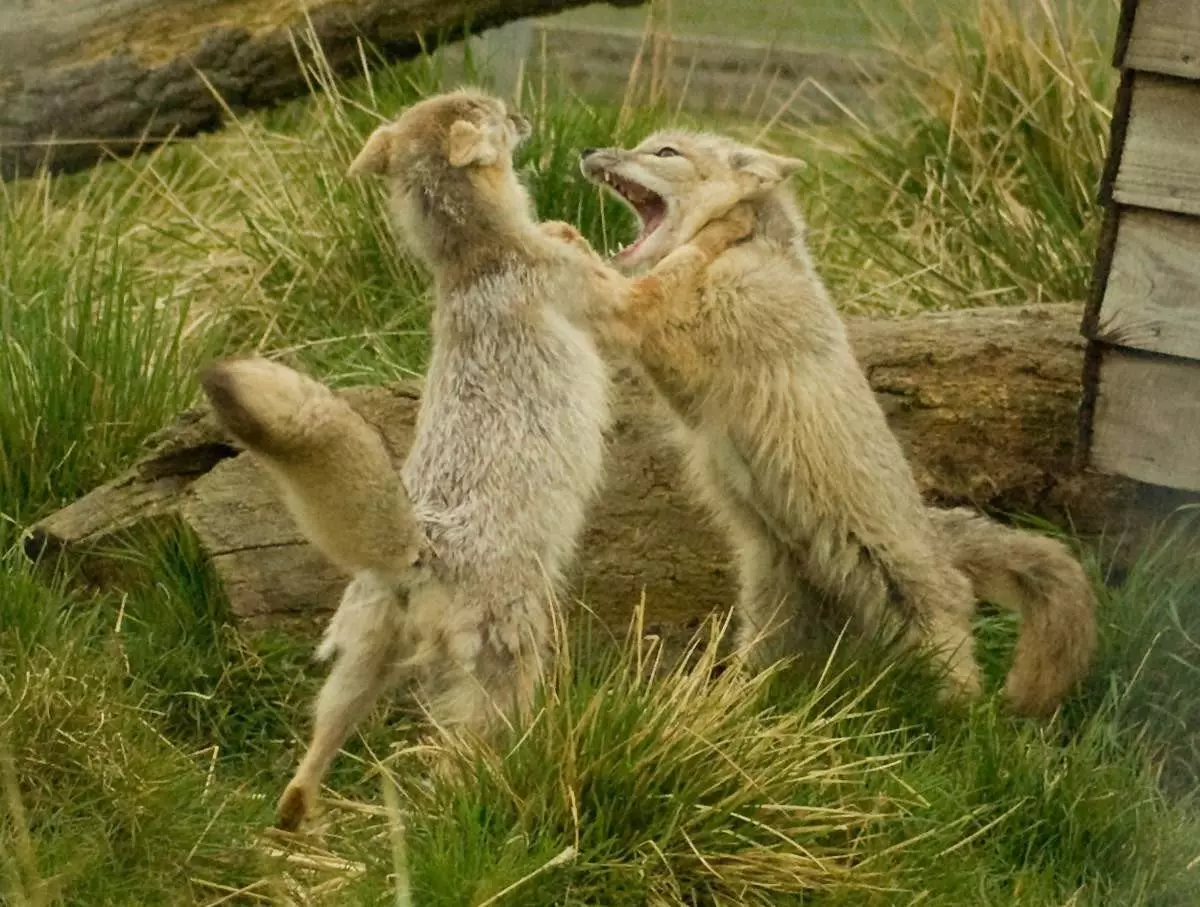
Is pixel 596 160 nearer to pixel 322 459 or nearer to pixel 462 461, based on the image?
pixel 462 461

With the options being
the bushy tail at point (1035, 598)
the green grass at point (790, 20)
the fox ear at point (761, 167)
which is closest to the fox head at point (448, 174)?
the fox ear at point (761, 167)

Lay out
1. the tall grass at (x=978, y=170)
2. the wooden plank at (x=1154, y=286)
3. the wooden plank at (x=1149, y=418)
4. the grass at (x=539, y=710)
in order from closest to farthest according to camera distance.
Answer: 1. the grass at (x=539, y=710)
2. the wooden plank at (x=1154, y=286)
3. the wooden plank at (x=1149, y=418)
4. the tall grass at (x=978, y=170)

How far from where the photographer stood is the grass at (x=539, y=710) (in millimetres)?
3955

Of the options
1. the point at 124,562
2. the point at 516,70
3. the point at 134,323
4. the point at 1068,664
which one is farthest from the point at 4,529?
the point at 516,70

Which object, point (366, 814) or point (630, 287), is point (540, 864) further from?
point (630, 287)

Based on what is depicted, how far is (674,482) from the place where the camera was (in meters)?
5.75

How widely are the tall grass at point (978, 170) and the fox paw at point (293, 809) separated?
3.49 meters

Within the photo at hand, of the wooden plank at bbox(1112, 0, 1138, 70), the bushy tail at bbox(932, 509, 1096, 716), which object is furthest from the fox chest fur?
the wooden plank at bbox(1112, 0, 1138, 70)

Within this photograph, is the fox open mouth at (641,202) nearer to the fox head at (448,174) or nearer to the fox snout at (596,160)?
the fox snout at (596,160)

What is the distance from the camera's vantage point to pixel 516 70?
8344 millimetres

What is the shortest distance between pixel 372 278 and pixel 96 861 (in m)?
3.45

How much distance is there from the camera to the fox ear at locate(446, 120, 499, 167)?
477cm

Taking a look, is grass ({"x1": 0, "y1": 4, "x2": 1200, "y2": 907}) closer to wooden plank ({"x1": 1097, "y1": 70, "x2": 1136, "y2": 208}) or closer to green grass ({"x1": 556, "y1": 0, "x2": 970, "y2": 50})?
wooden plank ({"x1": 1097, "y1": 70, "x2": 1136, "y2": 208})

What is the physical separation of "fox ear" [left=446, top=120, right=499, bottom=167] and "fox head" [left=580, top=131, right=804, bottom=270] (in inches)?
26.8
